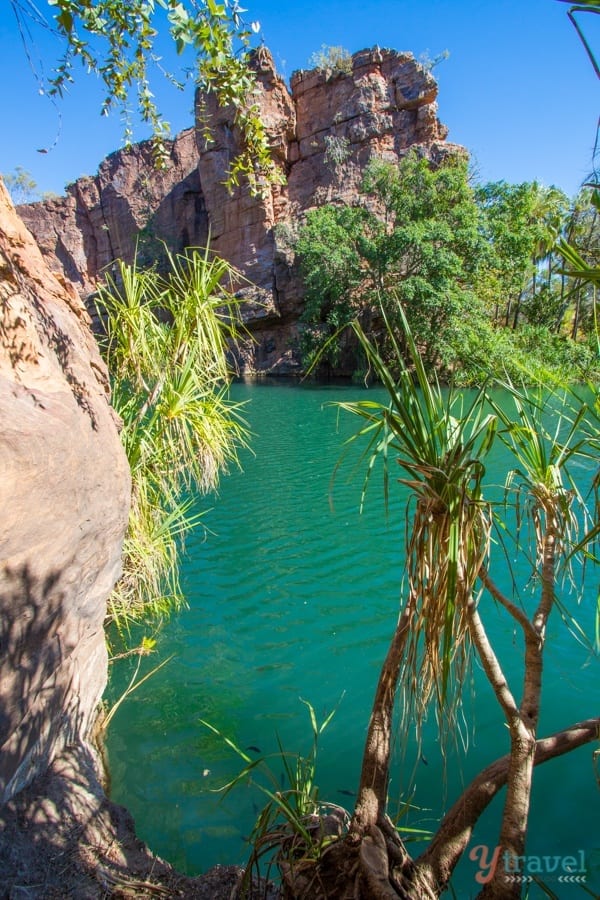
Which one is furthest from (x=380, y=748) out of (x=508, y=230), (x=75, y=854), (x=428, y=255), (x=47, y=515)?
(x=508, y=230)

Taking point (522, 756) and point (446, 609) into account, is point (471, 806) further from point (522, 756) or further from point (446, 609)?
point (446, 609)

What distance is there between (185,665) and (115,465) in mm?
1981

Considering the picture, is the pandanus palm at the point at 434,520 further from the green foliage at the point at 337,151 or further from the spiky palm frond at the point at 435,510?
the green foliage at the point at 337,151

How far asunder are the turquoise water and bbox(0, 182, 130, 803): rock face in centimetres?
67

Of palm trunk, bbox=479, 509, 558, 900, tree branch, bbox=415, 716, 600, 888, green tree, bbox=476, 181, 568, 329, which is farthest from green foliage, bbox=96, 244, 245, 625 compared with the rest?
green tree, bbox=476, 181, 568, 329

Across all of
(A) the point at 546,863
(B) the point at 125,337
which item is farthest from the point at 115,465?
(A) the point at 546,863

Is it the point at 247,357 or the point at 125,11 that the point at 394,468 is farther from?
the point at 247,357

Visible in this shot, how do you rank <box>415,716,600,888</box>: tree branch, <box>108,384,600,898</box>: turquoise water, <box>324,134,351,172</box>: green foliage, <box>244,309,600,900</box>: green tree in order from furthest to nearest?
<box>324,134,351,172</box>: green foliage → <box>108,384,600,898</box>: turquoise water → <box>415,716,600,888</box>: tree branch → <box>244,309,600,900</box>: green tree

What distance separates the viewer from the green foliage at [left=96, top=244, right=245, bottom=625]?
4.49 m

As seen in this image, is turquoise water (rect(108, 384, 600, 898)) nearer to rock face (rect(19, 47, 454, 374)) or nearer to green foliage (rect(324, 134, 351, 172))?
rock face (rect(19, 47, 454, 374))

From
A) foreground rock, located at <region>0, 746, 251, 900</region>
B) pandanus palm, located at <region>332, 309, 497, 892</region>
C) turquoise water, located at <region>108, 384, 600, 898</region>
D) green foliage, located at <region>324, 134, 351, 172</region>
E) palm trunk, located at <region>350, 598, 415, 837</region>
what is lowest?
turquoise water, located at <region>108, 384, 600, 898</region>

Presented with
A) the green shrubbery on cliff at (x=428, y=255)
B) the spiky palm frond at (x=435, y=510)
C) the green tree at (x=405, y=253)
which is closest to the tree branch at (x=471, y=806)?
the spiky palm frond at (x=435, y=510)

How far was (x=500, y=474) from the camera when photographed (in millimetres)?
9516

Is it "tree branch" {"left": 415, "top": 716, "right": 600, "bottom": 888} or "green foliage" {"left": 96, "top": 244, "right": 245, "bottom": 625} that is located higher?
"green foliage" {"left": 96, "top": 244, "right": 245, "bottom": 625}
